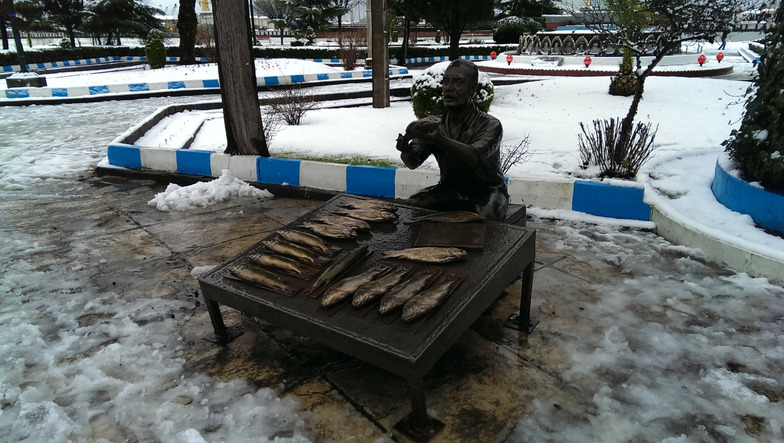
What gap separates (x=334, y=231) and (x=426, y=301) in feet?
3.29

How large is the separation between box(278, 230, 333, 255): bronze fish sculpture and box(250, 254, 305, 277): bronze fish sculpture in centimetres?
19

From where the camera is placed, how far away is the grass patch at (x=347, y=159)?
650 cm

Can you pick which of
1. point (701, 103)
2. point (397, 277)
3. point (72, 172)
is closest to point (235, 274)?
point (397, 277)

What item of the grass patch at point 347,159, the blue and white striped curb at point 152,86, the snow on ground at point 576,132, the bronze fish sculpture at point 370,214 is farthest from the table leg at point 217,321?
the blue and white striped curb at point 152,86

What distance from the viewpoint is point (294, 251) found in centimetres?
287

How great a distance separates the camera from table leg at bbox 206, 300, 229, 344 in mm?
2961

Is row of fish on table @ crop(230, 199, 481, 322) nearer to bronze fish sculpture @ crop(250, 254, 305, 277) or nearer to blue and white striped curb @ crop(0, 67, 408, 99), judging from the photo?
bronze fish sculpture @ crop(250, 254, 305, 277)

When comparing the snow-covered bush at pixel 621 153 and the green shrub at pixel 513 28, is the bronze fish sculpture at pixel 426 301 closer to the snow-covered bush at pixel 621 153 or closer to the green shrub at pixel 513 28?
the snow-covered bush at pixel 621 153

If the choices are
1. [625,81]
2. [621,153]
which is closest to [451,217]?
[621,153]

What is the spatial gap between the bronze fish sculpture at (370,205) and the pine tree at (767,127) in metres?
3.17

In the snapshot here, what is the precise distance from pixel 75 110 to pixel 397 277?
52.2 ft

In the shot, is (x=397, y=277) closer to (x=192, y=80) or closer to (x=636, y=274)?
(x=636, y=274)

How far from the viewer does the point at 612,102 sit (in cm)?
1093

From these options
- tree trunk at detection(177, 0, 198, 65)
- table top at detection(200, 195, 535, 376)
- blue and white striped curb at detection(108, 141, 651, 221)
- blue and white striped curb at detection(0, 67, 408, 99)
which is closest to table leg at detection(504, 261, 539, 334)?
table top at detection(200, 195, 535, 376)
